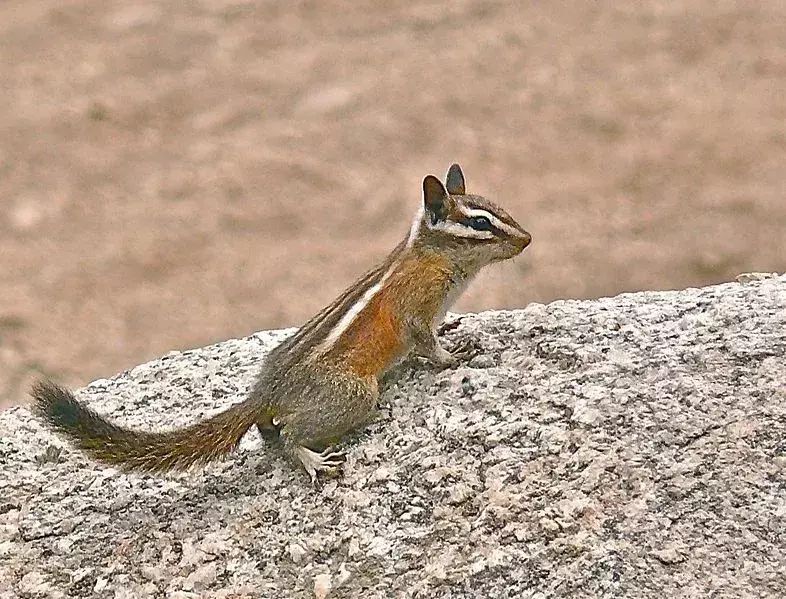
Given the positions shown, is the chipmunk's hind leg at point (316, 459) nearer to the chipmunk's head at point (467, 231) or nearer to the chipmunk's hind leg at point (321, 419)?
the chipmunk's hind leg at point (321, 419)

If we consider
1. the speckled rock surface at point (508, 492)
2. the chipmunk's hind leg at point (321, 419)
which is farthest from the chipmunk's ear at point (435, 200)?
the chipmunk's hind leg at point (321, 419)

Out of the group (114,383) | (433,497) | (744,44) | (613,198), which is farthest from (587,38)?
(433,497)

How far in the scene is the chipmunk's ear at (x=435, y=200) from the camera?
3.19m

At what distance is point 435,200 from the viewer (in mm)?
3229

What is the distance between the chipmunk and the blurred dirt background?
10.3ft

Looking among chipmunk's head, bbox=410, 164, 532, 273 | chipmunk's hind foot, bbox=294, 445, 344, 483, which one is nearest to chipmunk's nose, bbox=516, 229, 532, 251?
chipmunk's head, bbox=410, 164, 532, 273

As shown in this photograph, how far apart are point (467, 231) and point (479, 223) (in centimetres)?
4

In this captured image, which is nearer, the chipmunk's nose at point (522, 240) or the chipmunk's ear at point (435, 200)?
the chipmunk's ear at point (435, 200)

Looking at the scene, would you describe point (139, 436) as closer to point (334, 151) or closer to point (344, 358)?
point (344, 358)

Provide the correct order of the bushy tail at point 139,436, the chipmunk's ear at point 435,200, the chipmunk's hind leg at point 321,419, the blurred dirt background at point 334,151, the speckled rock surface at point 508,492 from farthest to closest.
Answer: the blurred dirt background at point 334,151
the chipmunk's ear at point 435,200
the chipmunk's hind leg at point 321,419
the bushy tail at point 139,436
the speckled rock surface at point 508,492

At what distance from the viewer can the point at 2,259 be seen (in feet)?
23.6

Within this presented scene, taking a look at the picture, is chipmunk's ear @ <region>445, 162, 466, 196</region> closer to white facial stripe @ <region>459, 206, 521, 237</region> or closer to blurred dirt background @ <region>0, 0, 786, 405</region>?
white facial stripe @ <region>459, 206, 521, 237</region>

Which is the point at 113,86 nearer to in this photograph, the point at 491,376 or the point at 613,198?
the point at 613,198

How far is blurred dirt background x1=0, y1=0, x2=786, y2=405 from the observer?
670cm
